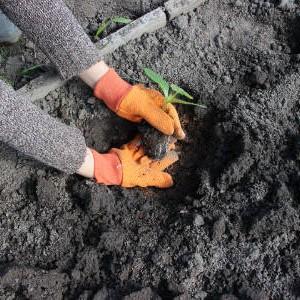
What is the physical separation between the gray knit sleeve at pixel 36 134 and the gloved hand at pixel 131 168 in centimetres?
14

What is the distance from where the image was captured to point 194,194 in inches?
75.1

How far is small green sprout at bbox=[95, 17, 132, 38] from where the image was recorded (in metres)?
2.16

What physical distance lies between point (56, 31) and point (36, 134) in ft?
1.33

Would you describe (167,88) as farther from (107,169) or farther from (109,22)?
(109,22)

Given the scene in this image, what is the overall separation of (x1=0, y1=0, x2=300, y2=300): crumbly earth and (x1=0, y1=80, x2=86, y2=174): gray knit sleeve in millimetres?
196

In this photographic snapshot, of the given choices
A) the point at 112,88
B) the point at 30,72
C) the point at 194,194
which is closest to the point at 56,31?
the point at 112,88

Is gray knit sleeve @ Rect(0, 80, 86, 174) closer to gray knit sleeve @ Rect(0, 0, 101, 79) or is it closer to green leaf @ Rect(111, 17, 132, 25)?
gray knit sleeve @ Rect(0, 0, 101, 79)

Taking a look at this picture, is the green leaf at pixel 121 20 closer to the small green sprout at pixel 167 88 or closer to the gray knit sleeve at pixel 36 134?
the small green sprout at pixel 167 88

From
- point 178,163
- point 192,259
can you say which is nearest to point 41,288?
point 192,259

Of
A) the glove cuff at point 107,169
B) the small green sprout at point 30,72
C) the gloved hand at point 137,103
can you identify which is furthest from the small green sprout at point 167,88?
the small green sprout at point 30,72

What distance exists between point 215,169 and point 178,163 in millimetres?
215

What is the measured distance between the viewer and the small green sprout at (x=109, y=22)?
7.10 feet

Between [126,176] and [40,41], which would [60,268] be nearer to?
[126,176]

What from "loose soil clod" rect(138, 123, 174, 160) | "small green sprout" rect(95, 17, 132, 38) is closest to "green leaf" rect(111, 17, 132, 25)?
"small green sprout" rect(95, 17, 132, 38)
